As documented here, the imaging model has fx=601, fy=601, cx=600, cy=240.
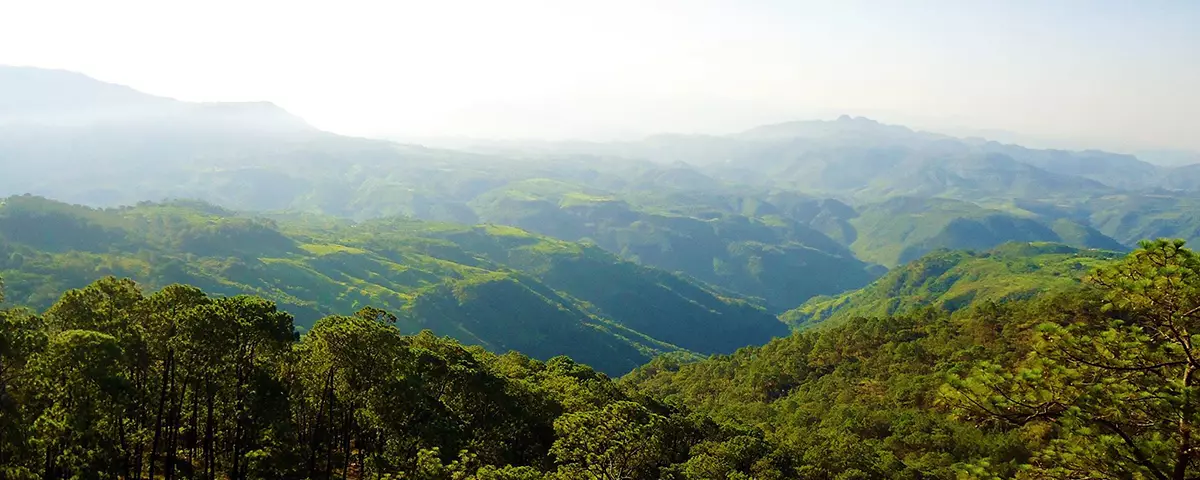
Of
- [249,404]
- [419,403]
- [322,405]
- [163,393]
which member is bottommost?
[419,403]

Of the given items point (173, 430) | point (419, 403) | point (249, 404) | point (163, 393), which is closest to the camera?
point (163, 393)

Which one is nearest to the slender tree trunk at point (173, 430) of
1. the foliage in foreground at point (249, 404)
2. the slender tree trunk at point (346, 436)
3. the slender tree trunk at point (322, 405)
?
the foliage in foreground at point (249, 404)

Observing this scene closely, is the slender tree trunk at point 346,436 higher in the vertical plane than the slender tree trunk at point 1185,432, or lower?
lower

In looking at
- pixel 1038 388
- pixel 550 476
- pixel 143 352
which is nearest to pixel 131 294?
pixel 143 352

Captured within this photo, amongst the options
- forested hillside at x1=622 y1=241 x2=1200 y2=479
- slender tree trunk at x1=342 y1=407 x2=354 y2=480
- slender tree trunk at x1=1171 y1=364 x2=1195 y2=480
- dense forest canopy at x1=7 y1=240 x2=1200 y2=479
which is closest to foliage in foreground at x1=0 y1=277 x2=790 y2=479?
dense forest canopy at x1=7 y1=240 x2=1200 y2=479

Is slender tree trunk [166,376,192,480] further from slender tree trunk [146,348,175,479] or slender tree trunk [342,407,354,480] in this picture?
slender tree trunk [342,407,354,480]

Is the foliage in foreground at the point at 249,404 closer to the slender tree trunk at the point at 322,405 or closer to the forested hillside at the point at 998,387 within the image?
the slender tree trunk at the point at 322,405

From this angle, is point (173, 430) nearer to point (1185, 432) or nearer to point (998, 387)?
point (998, 387)

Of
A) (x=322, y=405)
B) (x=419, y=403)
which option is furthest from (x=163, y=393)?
(x=419, y=403)

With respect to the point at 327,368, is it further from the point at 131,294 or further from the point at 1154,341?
the point at 1154,341

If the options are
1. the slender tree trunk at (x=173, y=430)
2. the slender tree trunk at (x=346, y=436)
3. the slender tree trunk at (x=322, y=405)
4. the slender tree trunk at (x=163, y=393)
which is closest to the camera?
the slender tree trunk at (x=163, y=393)

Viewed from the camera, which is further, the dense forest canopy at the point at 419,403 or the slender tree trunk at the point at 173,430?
the slender tree trunk at the point at 173,430
